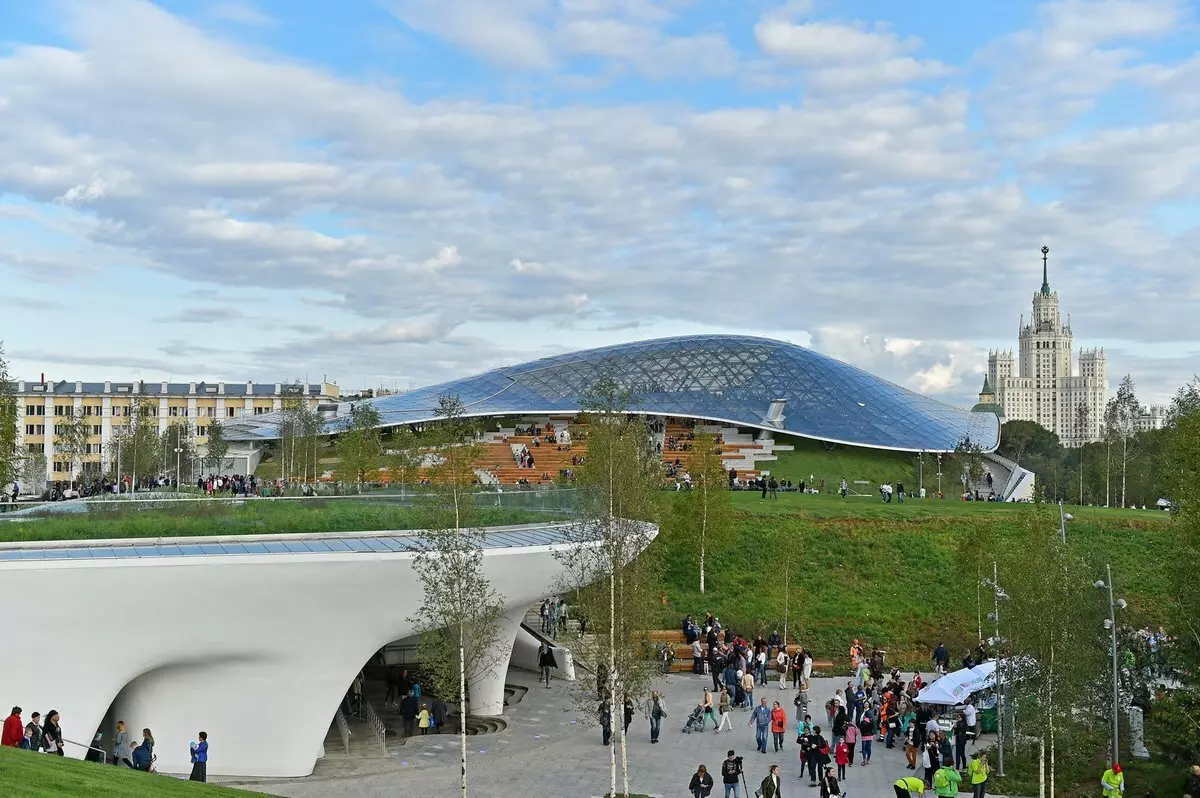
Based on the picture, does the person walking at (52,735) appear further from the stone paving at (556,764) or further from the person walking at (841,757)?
the person walking at (841,757)

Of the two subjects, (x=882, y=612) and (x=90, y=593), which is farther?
(x=882, y=612)

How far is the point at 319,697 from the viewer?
19438mm

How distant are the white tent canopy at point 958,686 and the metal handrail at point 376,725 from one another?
34.5ft

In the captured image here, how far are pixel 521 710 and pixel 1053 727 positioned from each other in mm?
12253

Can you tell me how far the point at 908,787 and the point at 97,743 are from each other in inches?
505

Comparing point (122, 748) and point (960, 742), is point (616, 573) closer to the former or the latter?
point (960, 742)

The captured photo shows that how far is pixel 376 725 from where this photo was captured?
22.9m

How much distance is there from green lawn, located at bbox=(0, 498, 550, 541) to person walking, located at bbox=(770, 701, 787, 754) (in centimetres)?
672

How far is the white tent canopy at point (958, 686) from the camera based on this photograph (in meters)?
21.6

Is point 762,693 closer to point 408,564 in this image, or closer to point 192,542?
point 408,564

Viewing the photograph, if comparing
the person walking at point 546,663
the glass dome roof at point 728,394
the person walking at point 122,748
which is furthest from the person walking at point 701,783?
the glass dome roof at point 728,394

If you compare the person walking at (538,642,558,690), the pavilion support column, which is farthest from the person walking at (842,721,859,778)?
the person walking at (538,642,558,690)

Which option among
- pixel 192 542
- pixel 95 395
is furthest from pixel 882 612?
pixel 95 395

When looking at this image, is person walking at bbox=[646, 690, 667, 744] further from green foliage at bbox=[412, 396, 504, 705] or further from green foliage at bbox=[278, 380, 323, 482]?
green foliage at bbox=[278, 380, 323, 482]
